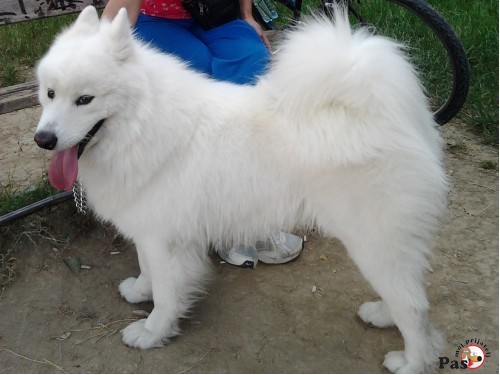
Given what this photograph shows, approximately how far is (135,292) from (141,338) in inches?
11.6

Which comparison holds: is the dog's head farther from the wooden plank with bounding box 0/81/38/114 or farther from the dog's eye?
the wooden plank with bounding box 0/81/38/114

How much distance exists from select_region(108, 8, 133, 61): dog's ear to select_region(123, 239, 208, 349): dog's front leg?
72 centimetres

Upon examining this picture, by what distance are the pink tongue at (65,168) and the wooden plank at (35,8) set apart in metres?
1.15

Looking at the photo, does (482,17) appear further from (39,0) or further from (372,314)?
(39,0)

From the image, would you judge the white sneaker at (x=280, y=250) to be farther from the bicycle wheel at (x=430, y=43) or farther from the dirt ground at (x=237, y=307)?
the bicycle wheel at (x=430, y=43)

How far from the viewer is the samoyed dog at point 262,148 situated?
5.42 feet

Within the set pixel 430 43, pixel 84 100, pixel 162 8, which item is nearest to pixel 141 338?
pixel 84 100

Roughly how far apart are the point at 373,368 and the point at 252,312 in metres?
0.61

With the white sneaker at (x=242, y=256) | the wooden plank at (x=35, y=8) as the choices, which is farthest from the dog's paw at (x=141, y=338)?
the wooden plank at (x=35, y=8)

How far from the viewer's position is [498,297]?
92.9 inches

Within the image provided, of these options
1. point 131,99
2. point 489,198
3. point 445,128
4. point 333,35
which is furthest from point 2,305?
point 445,128

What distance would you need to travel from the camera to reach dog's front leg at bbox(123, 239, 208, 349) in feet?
6.47

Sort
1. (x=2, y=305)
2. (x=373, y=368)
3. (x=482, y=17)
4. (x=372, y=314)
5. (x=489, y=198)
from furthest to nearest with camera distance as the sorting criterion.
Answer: (x=482, y=17) < (x=489, y=198) < (x=2, y=305) < (x=372, y=314) < (x=373, y=368)

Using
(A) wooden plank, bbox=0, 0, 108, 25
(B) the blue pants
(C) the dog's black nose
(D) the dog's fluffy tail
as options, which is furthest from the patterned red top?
(C) the dog's black nose
